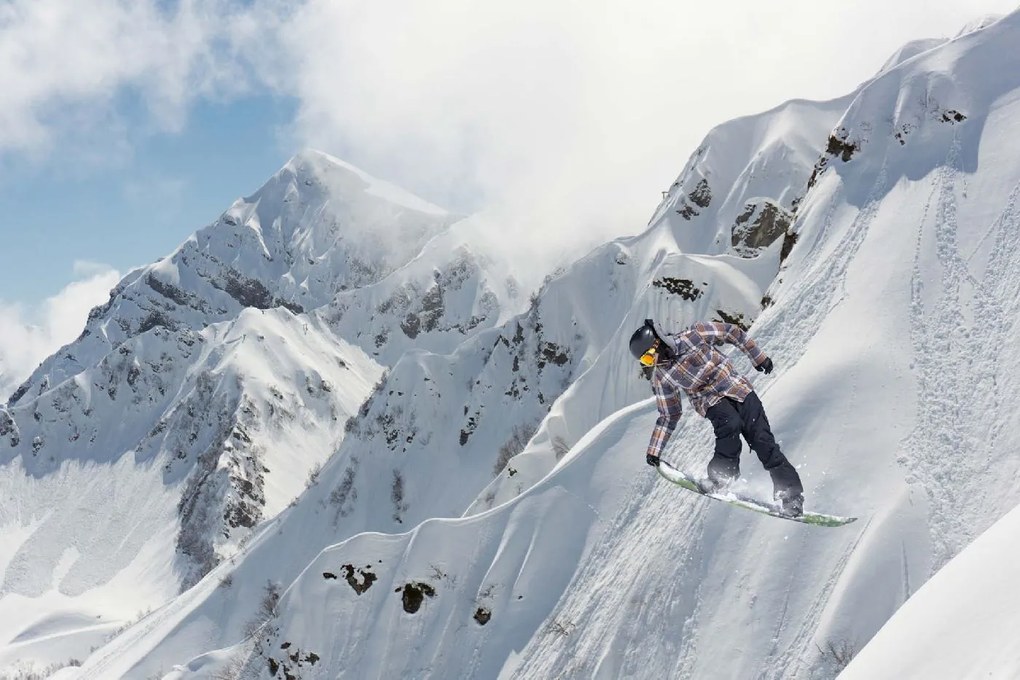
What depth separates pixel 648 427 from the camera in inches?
1094

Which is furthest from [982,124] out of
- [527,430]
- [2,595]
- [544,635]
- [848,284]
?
[2,595]

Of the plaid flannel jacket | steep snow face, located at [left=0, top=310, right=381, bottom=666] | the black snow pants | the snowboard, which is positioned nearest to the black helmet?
the plaid flannel jacket

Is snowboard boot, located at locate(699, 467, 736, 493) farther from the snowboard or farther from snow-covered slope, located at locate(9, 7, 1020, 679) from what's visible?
snow-covered slope, located at locate(9, 7, 1020, 679)

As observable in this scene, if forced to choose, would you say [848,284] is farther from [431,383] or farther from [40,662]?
[40,662]

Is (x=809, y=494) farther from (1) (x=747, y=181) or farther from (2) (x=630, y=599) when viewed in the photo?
(1) (x=747, y=181)

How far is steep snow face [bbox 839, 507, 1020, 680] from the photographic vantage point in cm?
617

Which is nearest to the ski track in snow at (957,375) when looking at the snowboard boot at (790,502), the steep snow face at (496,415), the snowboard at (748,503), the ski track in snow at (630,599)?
the snowboard at (748,503)

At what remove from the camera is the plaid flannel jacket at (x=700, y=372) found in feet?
33.5

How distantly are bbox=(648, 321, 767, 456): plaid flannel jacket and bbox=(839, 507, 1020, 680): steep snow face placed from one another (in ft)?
10.9

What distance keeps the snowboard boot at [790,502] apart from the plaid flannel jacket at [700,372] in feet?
5.45

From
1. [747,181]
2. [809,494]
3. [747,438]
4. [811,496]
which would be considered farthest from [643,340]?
[747,181]

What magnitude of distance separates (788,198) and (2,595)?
17626 cm

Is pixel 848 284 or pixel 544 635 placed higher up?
pixel 848 284

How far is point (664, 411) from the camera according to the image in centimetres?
1062
